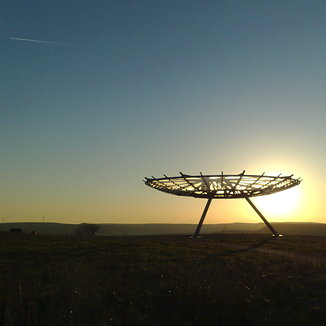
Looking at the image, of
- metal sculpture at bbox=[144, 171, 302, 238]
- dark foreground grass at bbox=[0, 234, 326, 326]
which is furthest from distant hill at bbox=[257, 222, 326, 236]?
dark foreground grass at bbox=[0, 234, 326, 326]

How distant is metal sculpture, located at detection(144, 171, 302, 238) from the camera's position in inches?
1371

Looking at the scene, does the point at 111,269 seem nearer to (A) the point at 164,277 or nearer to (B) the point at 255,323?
(A) the point at 164,277

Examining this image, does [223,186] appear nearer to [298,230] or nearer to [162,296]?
[162,296]

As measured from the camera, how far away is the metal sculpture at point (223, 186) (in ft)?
114

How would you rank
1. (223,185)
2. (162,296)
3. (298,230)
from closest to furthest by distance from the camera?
(162,296) → (223,185) → (298,230)

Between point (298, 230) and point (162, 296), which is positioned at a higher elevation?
point (298, 230)

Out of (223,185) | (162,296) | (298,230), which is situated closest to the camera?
(162,296)

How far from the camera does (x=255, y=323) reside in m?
7.97

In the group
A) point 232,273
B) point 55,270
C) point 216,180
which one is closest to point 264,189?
point 216,180

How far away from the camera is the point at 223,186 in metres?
37.1

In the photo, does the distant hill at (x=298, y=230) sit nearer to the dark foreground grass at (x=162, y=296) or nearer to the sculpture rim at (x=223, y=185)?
the sculpture rim at (x=223, y=185)

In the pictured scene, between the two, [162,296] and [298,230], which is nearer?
[162,296]

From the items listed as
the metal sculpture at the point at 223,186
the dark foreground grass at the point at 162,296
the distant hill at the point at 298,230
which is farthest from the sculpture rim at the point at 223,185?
the distant hill at the point at 298,230

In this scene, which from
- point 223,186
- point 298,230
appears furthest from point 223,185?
point 298,230
